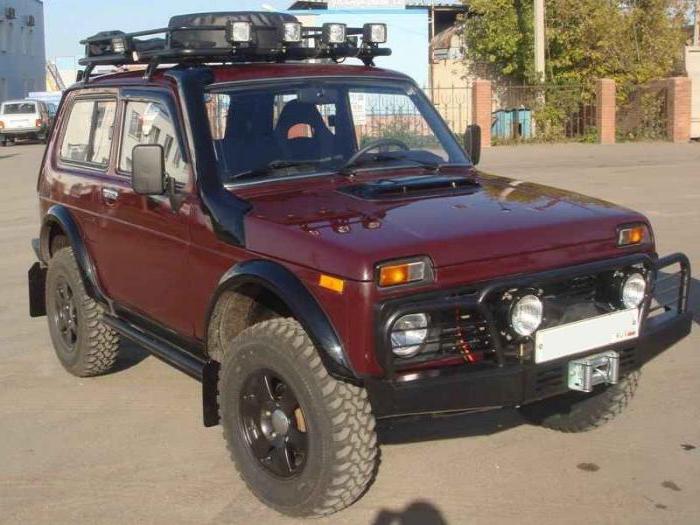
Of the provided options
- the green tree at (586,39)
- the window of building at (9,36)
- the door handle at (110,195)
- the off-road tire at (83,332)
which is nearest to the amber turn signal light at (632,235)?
the door handle at (110,195)

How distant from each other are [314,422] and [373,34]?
120 inches

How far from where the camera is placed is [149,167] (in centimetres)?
443

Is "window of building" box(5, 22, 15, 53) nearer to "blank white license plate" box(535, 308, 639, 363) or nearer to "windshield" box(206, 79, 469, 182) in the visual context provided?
"windshield" box(206, 79, 469, 182)

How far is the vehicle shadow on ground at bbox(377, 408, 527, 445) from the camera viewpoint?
486cm

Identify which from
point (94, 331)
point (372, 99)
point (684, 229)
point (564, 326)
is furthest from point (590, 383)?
point (684, 229)

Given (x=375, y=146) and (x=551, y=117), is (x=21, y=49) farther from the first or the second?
(x=375, y=146)

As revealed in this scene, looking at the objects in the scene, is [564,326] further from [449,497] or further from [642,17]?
[642,17]

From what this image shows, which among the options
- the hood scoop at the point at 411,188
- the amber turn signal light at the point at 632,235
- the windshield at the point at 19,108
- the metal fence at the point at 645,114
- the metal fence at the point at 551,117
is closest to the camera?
the amber turn signal light at the point at 632,235

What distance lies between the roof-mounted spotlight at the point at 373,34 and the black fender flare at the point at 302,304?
2.37m

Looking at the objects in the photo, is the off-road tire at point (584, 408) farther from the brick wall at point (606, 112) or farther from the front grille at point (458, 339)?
the brick wall at point (606, 112)

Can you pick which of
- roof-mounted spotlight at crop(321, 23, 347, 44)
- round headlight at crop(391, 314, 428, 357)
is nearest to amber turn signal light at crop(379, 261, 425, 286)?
round headlight at crop(391, 314, 428, 357)

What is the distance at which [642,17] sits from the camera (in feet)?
106

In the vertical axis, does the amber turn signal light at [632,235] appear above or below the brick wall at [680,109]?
below

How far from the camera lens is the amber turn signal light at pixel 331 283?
3.57 meters
